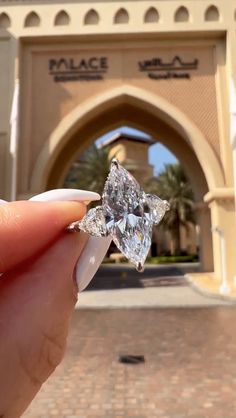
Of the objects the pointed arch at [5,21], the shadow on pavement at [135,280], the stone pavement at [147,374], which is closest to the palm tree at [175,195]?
the shadow on pavement at [135,280]

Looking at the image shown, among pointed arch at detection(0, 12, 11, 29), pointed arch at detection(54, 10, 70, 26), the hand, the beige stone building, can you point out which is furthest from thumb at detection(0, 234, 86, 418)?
pointed arch at detection(0, 12, 11, 29)

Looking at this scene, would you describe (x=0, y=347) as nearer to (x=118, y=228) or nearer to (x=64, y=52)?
(x=118, y=228)

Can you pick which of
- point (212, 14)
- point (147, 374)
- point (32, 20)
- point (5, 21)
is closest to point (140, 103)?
point (212, 14)

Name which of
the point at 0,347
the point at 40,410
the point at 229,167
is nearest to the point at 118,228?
the point at 0,347

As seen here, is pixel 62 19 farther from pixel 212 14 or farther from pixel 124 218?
pixel 124 218

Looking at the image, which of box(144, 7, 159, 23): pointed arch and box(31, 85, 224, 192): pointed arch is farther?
box(144, 7, 159, 23): pointed arch

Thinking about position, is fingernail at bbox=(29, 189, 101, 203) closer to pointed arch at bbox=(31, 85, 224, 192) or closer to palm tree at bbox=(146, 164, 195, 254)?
pointed arch at bbox=(31, 85, 224, 192)

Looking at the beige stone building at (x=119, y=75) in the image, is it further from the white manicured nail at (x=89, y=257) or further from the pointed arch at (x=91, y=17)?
the white manicured nail at (x=89, y=257)
